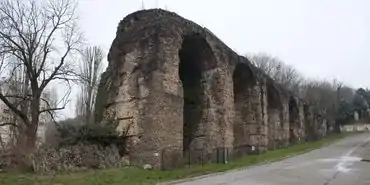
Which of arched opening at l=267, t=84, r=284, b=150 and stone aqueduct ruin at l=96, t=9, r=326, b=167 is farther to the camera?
arched opening at l=267, t=84, r=284, b=150

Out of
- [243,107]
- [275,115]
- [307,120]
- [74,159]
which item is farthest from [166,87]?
[307,120]

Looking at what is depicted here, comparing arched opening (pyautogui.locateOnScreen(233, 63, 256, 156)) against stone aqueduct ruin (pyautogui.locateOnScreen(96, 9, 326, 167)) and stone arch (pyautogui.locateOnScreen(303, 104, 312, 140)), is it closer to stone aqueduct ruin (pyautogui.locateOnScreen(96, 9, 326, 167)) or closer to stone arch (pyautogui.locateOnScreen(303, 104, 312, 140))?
stone aqueduct ruin (pyautogui.locateOnScreen(96, 9, 326, 167))

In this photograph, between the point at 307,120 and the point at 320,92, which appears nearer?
the point at 307,120

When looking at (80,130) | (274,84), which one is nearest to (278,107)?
(274,84)

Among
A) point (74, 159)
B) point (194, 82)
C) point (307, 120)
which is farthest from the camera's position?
point (307, 120)

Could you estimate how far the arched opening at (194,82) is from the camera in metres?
28.1

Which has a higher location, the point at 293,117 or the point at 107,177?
the point at 293,117

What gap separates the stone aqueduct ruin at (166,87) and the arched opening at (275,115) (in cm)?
1172

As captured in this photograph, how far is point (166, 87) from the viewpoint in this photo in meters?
22.9

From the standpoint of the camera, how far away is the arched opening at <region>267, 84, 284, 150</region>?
1780 inches

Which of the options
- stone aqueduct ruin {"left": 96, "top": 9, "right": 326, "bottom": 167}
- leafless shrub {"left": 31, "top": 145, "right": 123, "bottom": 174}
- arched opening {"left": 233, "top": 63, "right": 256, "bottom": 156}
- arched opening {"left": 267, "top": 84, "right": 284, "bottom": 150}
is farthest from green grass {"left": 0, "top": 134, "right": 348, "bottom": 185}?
arched opening {"left": 267, "top": 84, "right": 284, "bottom": 150}

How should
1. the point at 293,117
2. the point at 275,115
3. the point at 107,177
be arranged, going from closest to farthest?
the point at 107,177 < the point at 275,115 < the point at 293,117

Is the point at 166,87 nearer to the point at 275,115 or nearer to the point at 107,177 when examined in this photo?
the point at 107,177

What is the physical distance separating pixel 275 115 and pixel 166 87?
25.7 meters
